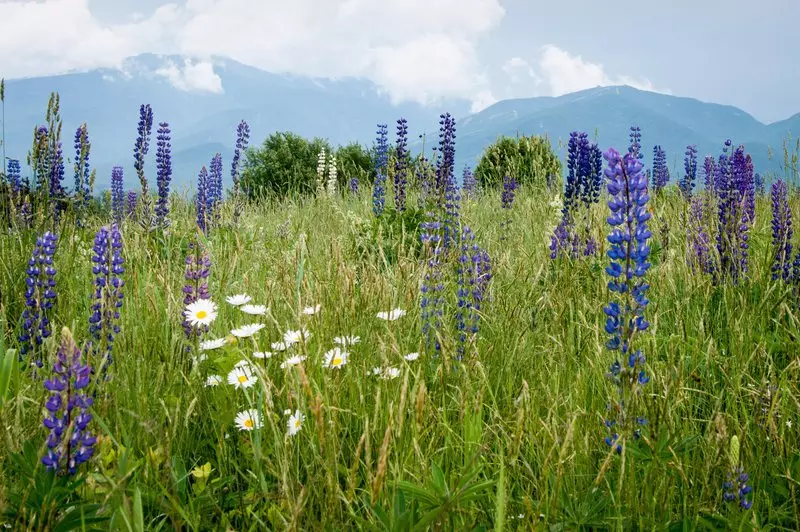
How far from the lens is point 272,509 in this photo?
1629 millimetres

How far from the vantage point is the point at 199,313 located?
96.0 inches

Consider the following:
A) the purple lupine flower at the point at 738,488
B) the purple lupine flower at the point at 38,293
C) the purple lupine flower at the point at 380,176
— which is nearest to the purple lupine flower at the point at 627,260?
the purple lupine flower at the point at 738,488

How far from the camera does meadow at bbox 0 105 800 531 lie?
58.0 inches

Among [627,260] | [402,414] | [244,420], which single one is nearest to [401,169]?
[244,420]

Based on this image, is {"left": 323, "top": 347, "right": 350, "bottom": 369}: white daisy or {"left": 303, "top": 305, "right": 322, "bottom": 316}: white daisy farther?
{"left": 303, "top": 305, "right": 322, "bottom": 316}: white daisy

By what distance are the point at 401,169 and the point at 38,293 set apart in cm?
453

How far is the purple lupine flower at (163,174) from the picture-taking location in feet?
18.2

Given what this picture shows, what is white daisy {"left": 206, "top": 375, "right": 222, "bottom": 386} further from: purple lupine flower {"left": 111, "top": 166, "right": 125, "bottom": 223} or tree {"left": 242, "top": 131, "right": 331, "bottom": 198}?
tree {"left": 242, "top": 131, "right": 331, "bottom": 198}

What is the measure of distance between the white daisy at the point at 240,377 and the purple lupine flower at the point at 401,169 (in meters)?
3.90

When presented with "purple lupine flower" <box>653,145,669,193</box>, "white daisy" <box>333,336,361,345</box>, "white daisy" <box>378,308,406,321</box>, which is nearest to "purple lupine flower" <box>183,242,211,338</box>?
"white daisy" <box>333,336,361,345</box>

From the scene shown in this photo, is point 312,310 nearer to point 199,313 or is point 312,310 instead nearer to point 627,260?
point 199,313

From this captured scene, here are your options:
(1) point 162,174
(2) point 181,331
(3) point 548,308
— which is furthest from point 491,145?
(2) point 181,331

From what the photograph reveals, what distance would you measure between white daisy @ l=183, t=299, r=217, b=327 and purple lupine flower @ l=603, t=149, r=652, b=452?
151cm

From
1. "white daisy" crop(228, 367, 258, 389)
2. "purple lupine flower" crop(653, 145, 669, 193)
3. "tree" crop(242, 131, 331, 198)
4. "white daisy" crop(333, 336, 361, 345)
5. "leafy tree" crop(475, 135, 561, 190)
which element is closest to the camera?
"white daisy" crop(228, 367, 258, 389)
